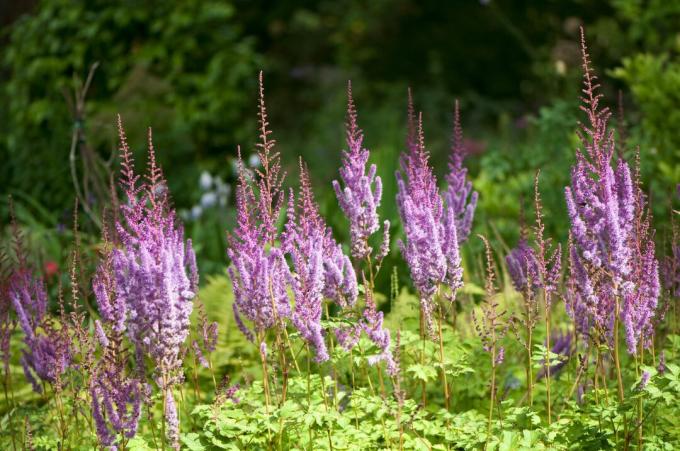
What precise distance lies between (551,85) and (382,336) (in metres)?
9.13

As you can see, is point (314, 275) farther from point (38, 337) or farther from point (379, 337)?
point (38, 337)

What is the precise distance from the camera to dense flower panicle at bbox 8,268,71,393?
3352 millimetres

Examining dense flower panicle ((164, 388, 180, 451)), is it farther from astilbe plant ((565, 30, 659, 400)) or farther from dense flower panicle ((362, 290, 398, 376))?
astilbe plant ((565, 30, 659, 400))

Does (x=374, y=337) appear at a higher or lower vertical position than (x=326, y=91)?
lower

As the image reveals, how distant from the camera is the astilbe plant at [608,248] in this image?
2.98 meters

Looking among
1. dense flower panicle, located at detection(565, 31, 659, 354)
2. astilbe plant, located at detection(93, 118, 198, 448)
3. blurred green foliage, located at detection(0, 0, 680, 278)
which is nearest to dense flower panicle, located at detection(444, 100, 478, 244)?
blurred green foliage, located at detection(0, 0, 680, 278)

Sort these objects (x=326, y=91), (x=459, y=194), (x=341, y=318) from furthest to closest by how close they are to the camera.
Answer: (x=326, y=91) < (x=459, y=194) < (x=341, y=318)

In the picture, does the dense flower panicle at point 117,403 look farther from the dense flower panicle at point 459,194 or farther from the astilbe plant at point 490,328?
the dense flower panicle at point 459,194

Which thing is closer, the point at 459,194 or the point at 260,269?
the point at 260,269

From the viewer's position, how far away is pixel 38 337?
12.2ft

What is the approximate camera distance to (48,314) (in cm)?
372

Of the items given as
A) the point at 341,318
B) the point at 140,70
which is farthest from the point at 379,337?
the point at 140,70

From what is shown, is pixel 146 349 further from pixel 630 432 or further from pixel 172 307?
pixel 630 432

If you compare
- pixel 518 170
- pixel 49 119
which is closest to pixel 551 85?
pixel 518 170
